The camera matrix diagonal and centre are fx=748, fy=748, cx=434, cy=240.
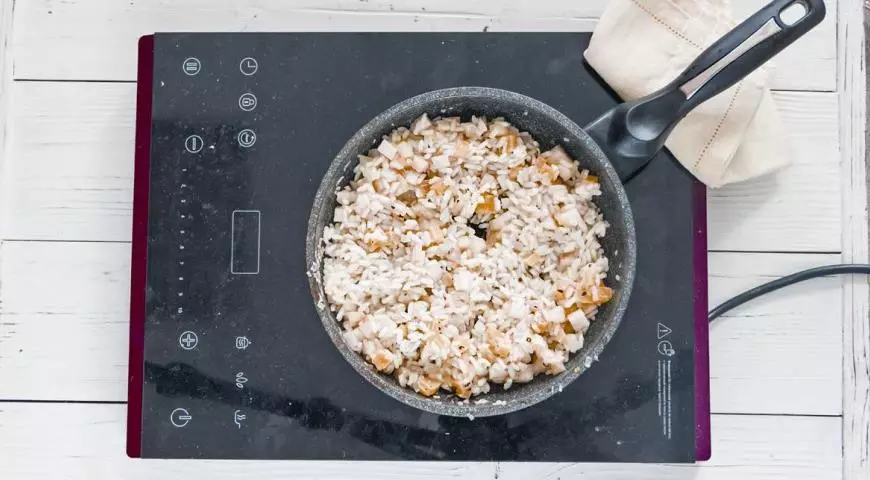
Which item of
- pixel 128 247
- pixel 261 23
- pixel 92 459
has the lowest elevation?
pixel 92 459

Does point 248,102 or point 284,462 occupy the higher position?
point 248,102

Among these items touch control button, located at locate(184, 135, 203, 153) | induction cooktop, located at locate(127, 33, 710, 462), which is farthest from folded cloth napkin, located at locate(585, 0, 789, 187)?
touch control button, located at locate(184, 135, 203, 153)

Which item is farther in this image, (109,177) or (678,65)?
(109,177)

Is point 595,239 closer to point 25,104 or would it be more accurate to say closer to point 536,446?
point 536,446

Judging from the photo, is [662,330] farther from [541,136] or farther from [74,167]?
[74,167]

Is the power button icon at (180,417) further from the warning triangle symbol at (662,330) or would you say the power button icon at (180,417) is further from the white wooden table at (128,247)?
the warning triangle symbol at (662,330)

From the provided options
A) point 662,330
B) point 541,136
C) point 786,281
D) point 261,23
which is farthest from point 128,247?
point 786,281

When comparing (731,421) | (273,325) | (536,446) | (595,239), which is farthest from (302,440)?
(731,421)

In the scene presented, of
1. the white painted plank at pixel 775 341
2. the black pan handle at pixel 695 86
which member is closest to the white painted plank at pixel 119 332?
the white painted plank at pixel 775 341
